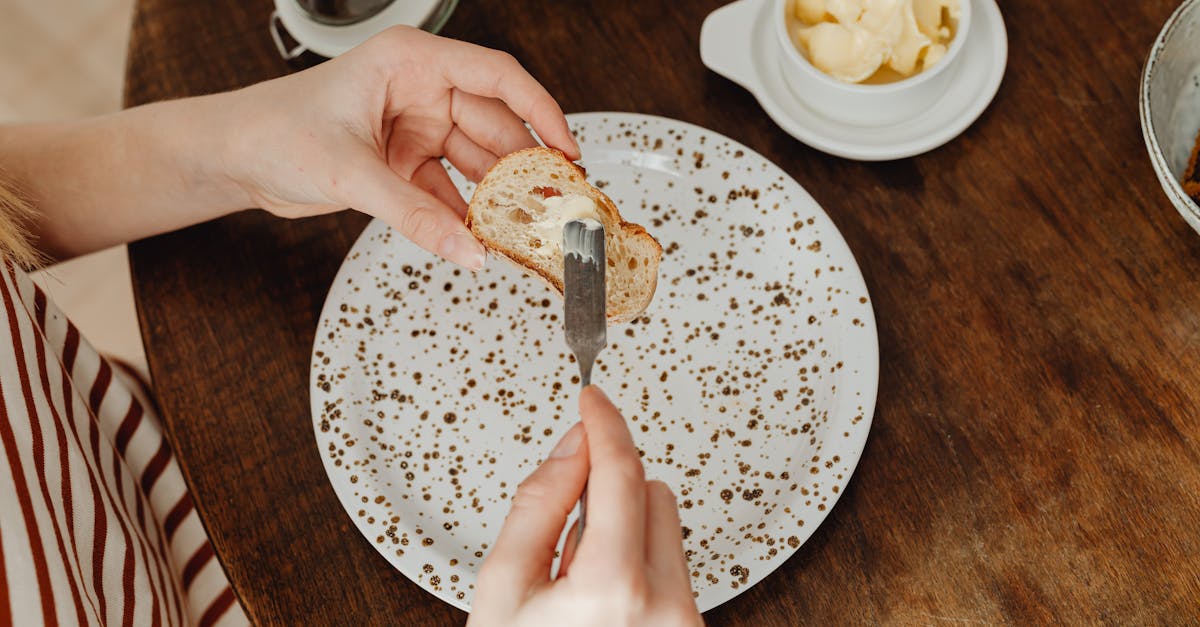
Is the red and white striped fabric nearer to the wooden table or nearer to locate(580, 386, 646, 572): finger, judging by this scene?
the wooden table

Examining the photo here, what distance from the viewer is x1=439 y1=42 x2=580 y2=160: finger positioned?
91cm

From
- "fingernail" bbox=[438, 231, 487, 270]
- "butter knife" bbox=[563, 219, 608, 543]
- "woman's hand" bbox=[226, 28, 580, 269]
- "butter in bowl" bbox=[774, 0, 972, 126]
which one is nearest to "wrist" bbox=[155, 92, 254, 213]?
"woman's hand" bbox=[226, 28, 580, 269]

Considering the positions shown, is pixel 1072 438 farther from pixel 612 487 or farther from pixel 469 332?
pixel 469 332

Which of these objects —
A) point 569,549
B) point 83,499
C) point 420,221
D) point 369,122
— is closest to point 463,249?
point 420,221

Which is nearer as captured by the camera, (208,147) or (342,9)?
(208,147)

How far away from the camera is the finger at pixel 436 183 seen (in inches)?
40.6

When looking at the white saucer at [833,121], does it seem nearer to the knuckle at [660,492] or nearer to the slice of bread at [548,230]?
the slice of bread at [548,230]

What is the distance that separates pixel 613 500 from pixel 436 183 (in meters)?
0.53

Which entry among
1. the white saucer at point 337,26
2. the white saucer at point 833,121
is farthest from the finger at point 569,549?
the white saucer at point 337,26

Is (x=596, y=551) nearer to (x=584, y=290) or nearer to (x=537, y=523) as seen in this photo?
(x=537, y=523)

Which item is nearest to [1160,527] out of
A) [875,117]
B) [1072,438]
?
[1072,438]

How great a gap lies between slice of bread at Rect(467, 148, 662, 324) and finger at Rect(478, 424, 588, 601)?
0.24 metres

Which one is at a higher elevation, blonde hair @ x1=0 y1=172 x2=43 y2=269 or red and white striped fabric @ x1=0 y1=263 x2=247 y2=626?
blonde hair @ x1=0 y1=172 x2=43 y2=269

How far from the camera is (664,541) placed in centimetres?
67
